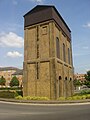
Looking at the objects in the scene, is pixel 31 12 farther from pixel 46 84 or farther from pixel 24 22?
pixel 46 84

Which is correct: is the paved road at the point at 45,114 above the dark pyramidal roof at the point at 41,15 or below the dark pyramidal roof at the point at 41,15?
below

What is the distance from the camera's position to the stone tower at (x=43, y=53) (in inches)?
1168

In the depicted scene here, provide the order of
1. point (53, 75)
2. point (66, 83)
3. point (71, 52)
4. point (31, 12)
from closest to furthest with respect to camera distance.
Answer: point (53, 75)
point (31, 12)
point (66, 83)
point (71, 52)

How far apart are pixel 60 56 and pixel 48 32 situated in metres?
5.31

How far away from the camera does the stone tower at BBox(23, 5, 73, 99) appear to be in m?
29.7

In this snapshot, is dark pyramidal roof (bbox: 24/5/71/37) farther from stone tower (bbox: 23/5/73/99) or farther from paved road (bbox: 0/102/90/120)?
paved road (bbox: 0/102/90/120)

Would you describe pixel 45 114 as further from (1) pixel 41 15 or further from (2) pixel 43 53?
(1) pixel 41 15

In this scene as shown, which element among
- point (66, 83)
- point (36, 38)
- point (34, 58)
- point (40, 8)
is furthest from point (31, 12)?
point (66, 83)

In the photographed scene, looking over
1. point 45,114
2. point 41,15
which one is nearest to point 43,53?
point 41,15

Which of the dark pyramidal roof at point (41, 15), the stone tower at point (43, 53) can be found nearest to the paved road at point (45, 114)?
the stone tower at point (43, 53)

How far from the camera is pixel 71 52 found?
44875mm

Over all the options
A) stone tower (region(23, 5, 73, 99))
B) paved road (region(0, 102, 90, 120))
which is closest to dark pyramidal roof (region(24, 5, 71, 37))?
stone tower (region(23, 5, 73, 99))

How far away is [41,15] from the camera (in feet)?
106

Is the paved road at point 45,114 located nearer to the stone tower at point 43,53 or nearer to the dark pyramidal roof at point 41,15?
the stone tower at point 43,53
